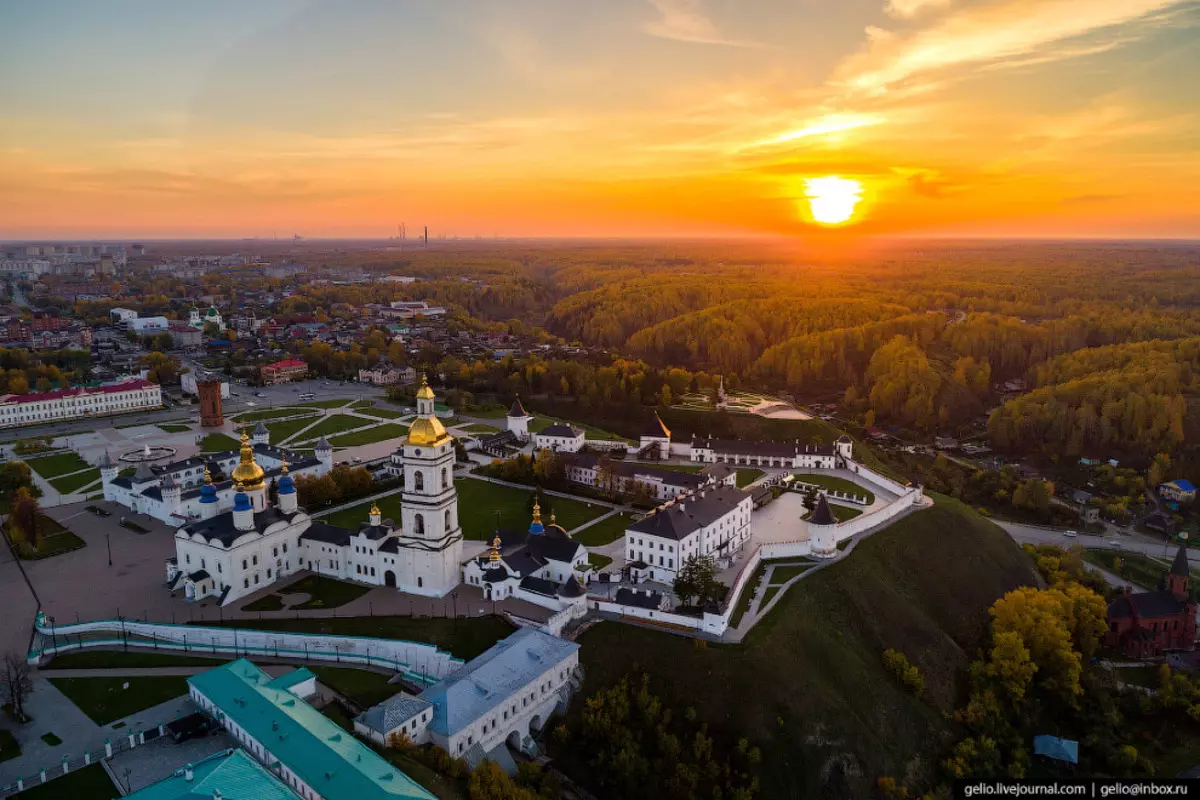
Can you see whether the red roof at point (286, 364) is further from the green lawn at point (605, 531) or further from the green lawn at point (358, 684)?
the green lawn at point (358, 684)

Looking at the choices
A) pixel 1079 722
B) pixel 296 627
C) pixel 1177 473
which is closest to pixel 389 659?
pixel 296 627

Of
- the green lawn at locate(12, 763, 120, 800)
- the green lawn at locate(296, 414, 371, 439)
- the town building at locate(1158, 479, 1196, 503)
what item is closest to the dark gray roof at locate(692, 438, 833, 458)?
the town building at locate(1158, 479, 1196, 503)

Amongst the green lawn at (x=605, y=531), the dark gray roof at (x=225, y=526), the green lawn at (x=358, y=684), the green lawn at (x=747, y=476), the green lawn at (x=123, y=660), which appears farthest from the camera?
the green lawn at (x=747, y=476)

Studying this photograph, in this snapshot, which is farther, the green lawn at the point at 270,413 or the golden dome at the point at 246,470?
the green lawn at the point at 270,413

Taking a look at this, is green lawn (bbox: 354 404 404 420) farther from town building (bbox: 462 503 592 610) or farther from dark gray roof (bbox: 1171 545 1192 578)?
dark gray roof (bbox: 1171 545 1192 578)

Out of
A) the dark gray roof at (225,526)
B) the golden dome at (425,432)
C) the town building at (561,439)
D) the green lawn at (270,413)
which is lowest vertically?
the green lawn at (270,413)

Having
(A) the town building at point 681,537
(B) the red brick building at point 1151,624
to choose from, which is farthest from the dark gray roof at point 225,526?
(B) the red brick building at point 1151,624
